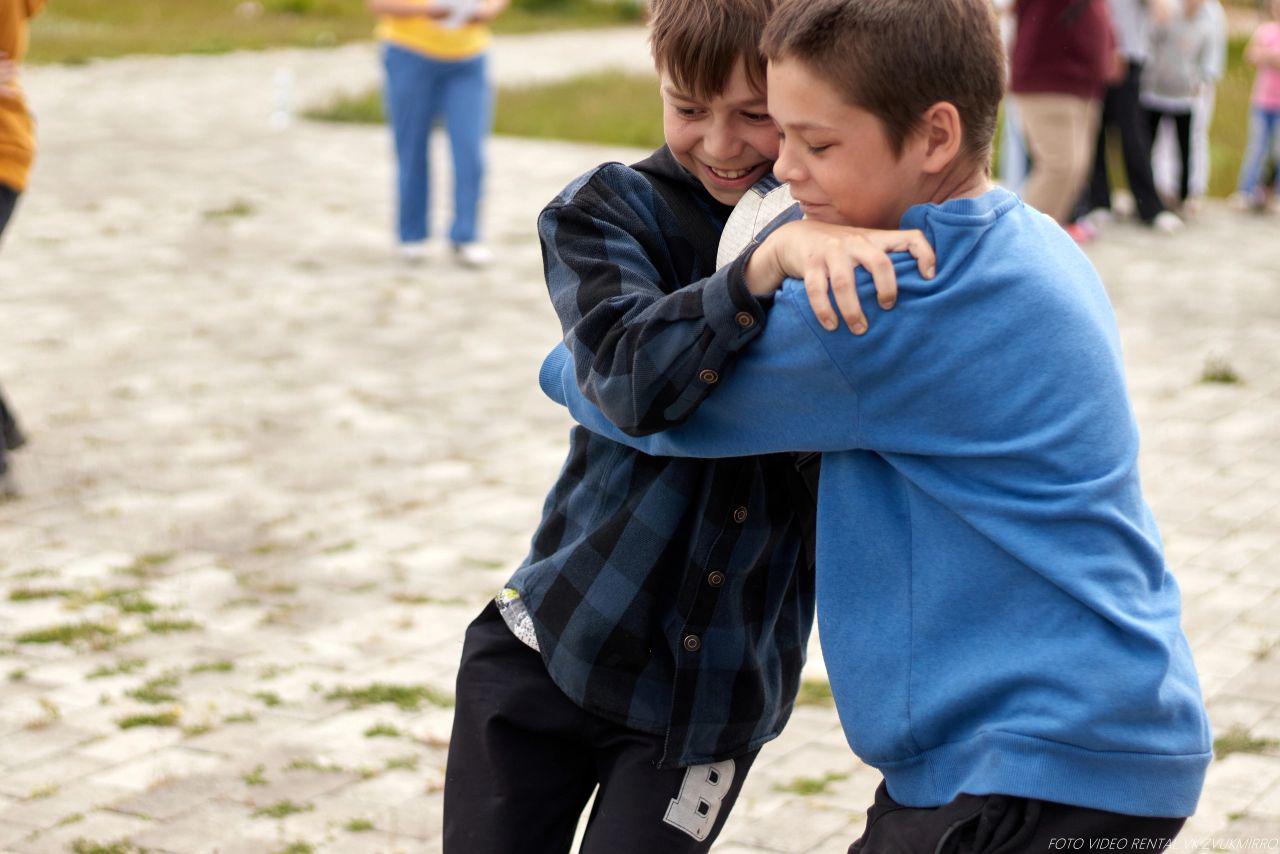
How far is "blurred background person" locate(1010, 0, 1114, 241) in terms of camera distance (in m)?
8.95

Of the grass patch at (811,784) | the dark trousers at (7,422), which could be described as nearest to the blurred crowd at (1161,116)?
the dark trousers at (7,422)

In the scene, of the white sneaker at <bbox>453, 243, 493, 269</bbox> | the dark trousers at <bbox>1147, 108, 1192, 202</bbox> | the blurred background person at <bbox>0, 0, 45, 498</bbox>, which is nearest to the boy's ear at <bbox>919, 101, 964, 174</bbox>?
the blurred background person at <bbox>0, 0, 45, 498</bbox>

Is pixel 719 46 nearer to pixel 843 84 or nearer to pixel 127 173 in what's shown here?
pixel 843 84

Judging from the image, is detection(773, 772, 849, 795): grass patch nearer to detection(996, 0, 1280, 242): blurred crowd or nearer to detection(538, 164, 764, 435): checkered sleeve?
detection(538, 164, 764, 435): checkered sleeve

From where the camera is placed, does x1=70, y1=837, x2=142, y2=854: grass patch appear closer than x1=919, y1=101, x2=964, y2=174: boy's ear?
No

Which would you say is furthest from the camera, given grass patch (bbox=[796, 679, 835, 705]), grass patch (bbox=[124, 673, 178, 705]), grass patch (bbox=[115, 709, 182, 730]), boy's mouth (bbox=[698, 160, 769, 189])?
grass patch (bbox=[796, 679, 835, 705])

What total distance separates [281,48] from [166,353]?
13417 millimetres

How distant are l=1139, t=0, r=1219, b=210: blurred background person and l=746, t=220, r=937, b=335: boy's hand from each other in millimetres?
10023

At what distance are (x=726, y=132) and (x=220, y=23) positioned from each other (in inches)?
888

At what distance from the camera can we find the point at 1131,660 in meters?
1.69

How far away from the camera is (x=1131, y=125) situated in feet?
36.1

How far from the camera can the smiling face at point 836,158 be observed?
5.70 feet

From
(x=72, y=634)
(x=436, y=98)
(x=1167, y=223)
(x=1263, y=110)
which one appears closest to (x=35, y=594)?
(x=72, y=634)

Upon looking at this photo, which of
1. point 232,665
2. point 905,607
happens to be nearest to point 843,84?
point 905,607
